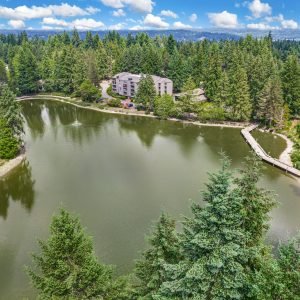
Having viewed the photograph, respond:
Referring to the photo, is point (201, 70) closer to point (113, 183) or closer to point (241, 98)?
point (241, 98)

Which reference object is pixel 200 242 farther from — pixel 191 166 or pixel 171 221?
pixel 191 166

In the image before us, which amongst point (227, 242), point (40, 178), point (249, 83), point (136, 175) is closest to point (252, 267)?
point (227, 242)

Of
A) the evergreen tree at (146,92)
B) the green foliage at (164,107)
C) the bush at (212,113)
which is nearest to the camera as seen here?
the bush at (212,113)

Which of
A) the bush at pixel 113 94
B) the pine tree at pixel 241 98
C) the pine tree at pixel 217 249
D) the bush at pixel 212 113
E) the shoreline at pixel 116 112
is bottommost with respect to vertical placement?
the shoreline at pixel 116 112

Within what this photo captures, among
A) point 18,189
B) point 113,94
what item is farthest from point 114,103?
point 18,189

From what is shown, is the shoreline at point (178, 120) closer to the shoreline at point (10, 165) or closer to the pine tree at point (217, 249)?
the shoreline at point (10, 165)

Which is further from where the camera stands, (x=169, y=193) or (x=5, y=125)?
(x=5, y=125)

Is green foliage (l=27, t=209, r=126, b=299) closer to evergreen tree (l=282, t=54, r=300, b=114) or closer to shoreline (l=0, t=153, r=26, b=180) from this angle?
shoreline (l=0, t=153, r=26, b=180)

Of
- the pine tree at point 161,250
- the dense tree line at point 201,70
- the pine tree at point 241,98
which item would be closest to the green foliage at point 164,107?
the dense tree line at point 201,70
